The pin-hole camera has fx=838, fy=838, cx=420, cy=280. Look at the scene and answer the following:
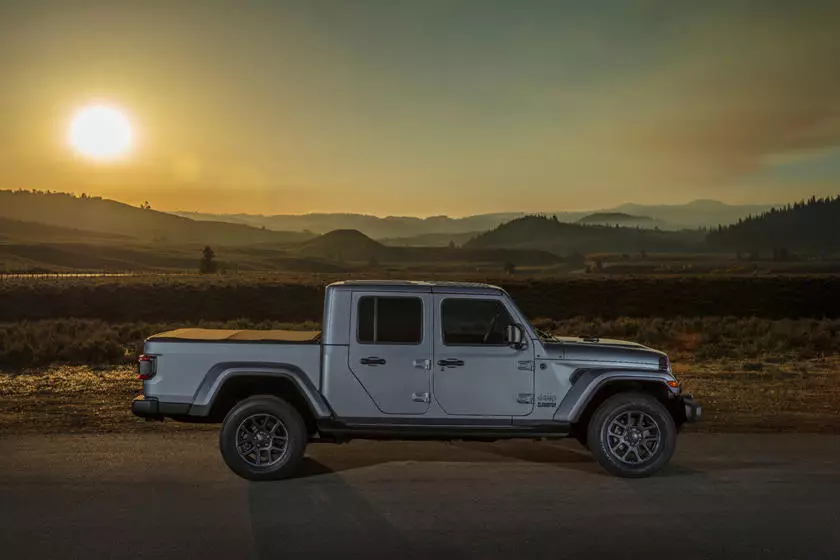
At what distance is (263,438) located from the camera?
858 cm

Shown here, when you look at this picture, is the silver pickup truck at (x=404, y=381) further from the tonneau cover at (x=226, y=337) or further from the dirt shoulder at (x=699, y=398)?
the dirt shoulder at (x=699, y=398)

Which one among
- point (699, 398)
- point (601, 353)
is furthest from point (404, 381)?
point (699, 398)

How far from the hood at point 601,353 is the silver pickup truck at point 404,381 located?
0.01 meters

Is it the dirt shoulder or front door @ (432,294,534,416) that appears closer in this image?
front door @ (432,294,534,416)

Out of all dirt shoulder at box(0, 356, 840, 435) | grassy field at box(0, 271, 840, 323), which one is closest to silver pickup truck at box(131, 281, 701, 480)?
dirt shoulder at box(0, 356, 840, 435)

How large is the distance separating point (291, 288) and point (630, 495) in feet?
163

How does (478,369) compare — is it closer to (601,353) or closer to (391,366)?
(391,366)

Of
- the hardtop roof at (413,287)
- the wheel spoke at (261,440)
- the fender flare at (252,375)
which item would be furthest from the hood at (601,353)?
the wheel spoke at (261,440)

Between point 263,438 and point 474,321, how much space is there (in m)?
2.48

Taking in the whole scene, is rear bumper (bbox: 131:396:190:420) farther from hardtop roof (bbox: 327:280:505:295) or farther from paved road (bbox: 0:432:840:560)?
hardtop roof (bbox: 327:280:505:295)

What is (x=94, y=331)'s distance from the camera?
31266 mm

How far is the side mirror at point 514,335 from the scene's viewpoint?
8344mm

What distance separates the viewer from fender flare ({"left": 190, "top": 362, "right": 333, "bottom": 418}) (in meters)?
8.45

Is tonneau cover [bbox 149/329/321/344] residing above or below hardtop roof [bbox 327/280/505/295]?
below
